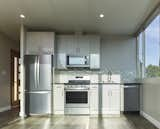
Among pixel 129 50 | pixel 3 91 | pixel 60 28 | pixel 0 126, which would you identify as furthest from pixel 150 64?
pixel 3 91

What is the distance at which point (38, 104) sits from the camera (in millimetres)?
7102

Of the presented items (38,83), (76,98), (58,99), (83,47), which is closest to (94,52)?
(83,47)

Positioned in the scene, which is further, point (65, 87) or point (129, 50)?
point (129, 50)

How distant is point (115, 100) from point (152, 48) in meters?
1.77

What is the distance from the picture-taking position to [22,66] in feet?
23.1

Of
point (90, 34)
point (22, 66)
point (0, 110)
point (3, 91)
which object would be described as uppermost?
point (90, 34)

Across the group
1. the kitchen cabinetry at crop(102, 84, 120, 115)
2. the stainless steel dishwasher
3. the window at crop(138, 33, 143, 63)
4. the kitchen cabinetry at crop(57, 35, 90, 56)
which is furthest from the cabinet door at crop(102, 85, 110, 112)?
the window at crop(138, 33, 143, 63)

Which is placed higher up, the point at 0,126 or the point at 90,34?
the point at 90,34

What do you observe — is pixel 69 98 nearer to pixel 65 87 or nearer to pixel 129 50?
pixel 65 87

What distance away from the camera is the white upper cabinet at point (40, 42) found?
7.34m

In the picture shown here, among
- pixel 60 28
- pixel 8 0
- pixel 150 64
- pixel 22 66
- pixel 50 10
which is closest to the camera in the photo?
pixel 8 0

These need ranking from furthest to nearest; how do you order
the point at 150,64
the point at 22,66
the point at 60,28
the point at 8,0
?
the point at 60,28 < the point at 22,66 < the point at 150,64 < the point at 8,0

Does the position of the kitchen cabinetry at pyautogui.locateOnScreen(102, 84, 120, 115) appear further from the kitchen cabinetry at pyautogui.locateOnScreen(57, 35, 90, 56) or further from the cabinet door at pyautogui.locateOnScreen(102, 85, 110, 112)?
the kitchen cabinetry at pyautogui.locateOnScreen(57, 35, 90, 56)

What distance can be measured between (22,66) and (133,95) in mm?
3120
